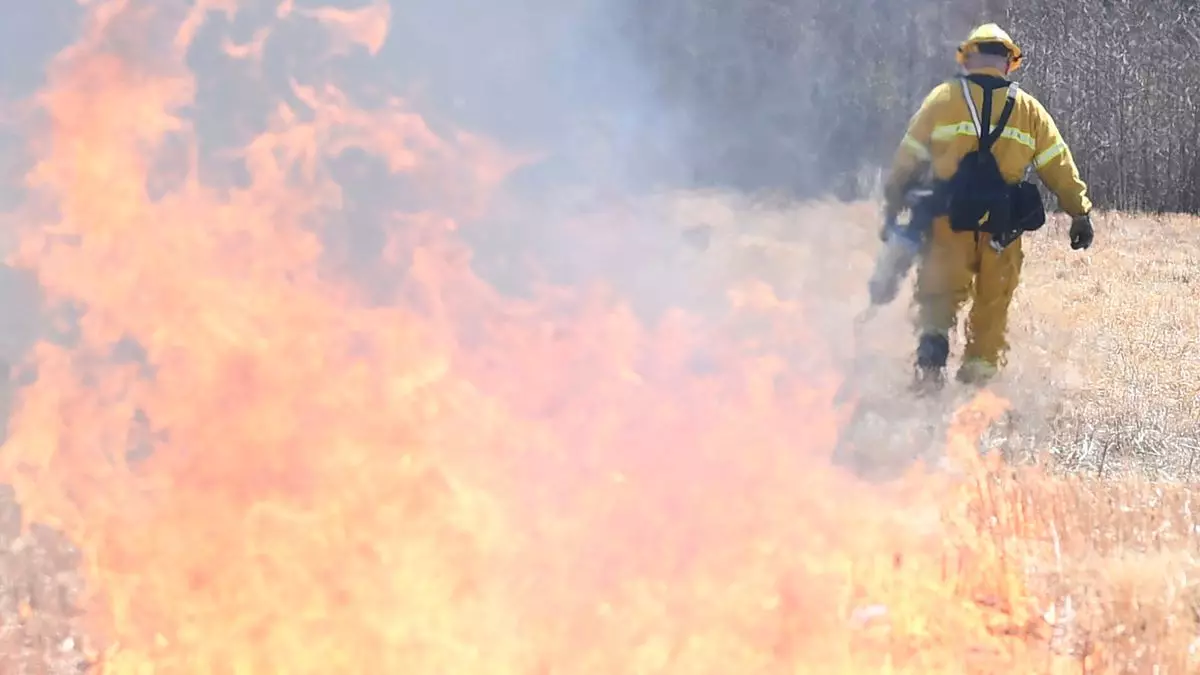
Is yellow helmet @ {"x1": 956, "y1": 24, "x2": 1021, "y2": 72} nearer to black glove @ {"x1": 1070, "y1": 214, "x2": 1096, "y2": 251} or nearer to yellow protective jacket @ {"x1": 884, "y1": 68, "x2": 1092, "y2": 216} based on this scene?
yellow protective jacket @ {"x1": 884, "y1": 68, "x2": 1092, "y2": 216}

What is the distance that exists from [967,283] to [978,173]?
56 centimetres

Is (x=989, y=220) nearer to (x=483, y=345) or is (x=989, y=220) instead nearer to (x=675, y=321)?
(x=675, y=321)

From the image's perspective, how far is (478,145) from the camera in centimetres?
415

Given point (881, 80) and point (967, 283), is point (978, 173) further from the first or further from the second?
point (881, 80)

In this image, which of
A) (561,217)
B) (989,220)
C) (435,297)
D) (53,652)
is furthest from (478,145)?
(989,220)

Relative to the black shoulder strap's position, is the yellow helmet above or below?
above

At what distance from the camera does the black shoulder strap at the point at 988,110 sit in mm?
5398

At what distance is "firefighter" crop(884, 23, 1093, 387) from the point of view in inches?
214

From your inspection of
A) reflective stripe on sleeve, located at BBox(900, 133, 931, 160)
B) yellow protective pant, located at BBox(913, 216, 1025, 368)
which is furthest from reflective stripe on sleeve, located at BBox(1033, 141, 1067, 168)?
reflective stripe on sleeve, located at BBox(900, 133, 931, 160)

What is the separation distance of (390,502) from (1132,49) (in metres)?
13.7

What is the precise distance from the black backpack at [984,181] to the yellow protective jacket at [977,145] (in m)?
0.03

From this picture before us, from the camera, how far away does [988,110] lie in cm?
541

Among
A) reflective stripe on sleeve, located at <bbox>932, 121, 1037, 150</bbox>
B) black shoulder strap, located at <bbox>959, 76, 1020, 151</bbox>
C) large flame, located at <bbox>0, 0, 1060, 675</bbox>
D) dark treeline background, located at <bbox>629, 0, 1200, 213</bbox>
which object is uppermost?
black shoulder strap, located at <bbox>959, 76, 1020, 151</bbox>

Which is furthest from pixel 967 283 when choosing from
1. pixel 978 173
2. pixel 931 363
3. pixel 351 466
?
pixel 351 466
